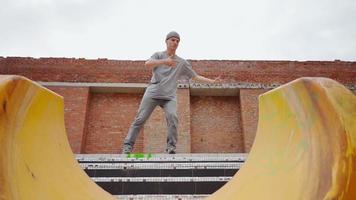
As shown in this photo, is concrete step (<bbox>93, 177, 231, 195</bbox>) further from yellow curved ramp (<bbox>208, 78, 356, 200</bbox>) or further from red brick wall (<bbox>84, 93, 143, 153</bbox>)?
red brick wall (<bbox>84, 93, 143, 153</bbox>)

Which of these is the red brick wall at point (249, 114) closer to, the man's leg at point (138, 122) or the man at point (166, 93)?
the man at point (166, 93)

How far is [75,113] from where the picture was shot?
426 inches

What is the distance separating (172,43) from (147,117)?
1081 millimetres

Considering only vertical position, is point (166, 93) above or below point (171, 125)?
above

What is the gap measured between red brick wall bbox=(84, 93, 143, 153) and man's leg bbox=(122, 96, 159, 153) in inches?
232

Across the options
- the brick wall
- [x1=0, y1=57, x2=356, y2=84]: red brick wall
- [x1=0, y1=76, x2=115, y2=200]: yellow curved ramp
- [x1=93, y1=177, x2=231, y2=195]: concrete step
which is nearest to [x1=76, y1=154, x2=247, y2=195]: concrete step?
[x1=93, y1=177, x2=231, y2=195]: concrete step

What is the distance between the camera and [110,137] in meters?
10.8

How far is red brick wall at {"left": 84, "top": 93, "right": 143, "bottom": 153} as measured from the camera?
1076 cm

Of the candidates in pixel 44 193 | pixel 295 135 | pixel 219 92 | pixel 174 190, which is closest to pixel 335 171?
pixel 295 135

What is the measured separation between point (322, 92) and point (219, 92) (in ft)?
33.9

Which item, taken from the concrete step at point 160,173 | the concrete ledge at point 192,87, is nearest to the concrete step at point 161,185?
the concrete step at point 160,173

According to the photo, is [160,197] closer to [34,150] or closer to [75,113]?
[34,150]

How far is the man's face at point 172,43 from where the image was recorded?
4732 mm

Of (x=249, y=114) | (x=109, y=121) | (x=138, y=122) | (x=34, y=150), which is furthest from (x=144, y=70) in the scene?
(x=34, y=150)
